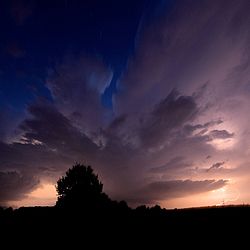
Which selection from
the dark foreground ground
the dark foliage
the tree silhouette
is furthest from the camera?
the tree silhouette

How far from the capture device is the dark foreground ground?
13477 millimetres

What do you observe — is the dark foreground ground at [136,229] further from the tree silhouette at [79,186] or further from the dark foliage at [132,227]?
the tree silhouette at [79,186]

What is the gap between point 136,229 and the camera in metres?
17.0

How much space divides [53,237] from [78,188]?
4831 cm

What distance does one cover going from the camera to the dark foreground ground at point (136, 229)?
13477 mm

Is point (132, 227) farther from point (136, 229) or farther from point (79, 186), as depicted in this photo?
point (79, 186)

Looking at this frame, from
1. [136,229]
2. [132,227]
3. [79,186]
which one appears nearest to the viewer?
[136,229]

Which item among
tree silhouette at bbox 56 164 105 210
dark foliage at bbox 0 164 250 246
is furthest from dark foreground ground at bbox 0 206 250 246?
tree silhouette at bbox 56 164 105 210

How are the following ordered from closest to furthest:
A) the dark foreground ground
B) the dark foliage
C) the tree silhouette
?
1. the dark foreground ground
2. the dark foliage
3. the tree silhouette

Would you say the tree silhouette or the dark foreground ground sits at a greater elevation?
the tree silhouette

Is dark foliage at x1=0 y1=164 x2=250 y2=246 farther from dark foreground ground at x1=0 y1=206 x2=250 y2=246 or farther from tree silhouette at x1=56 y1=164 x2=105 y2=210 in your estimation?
tree silhouette at x1=56 y1=164 x2=105 y2=210

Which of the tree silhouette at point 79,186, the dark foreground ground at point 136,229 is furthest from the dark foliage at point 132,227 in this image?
the tree silhouette at point 79,186

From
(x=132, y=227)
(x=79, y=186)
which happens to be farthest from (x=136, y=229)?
(x=79, y=186)

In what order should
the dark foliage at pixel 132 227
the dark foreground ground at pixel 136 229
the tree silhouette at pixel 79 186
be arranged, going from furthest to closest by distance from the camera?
the tree silhouette at pixel 79 186 → the dark foliage at pixel 132 227 → the dark foreground ground at pixel 136 229
